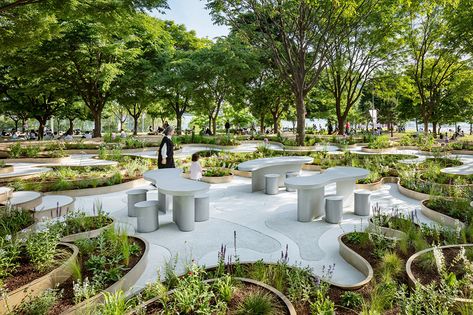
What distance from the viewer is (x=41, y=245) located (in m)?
4.19

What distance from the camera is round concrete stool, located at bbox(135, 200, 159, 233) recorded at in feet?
20.3

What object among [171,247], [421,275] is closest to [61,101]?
[171,247]

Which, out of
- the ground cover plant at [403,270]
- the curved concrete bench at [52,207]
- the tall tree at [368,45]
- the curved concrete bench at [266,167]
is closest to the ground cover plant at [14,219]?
the curved concrete bench at [52,207]

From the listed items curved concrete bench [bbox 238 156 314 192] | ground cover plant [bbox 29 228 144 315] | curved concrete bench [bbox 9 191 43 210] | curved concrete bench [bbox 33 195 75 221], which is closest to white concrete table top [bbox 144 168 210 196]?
ground cover plant [bbox 29 228 144 315]

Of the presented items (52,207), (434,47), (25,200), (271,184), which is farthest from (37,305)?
(434,47)

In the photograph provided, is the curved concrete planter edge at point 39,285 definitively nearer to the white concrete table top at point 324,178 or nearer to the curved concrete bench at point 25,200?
the curved concrete bench at point 25,200

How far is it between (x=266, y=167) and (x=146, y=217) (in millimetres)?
4630

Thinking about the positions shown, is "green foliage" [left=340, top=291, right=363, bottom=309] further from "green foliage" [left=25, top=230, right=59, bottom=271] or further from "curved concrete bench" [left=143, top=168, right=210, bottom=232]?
"green foliage" [left=25, top=230, right=59, bottom=271]

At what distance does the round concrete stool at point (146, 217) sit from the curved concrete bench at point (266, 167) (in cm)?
318

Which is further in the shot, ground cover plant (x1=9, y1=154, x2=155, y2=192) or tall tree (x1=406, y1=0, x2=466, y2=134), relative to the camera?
tall tree (x1=406, y1=0, x2=466, y2=134)

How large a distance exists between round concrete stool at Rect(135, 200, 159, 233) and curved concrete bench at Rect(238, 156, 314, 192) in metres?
3.18

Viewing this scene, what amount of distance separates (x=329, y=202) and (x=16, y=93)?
30722 millimetres

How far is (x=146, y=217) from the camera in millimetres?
6219

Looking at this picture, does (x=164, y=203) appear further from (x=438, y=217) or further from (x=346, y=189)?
(x=438, y=217)
